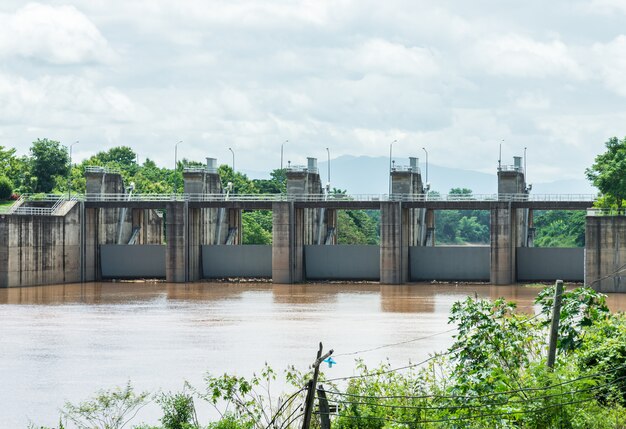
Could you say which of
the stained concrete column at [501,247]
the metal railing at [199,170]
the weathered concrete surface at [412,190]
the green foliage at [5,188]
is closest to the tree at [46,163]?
the green foliage at [5,188]

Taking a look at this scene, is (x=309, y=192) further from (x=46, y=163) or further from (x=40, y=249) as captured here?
(x=46, y=163)

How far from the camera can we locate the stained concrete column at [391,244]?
71.5 metres

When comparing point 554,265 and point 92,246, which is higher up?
point 92,246

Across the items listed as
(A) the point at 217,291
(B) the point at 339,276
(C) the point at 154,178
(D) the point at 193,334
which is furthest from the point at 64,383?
(C) the point at 154,178

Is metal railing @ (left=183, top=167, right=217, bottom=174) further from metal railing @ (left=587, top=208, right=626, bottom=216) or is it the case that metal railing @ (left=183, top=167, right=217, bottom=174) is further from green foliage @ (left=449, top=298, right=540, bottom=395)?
green foliage @ (left=449, top=298, right=540, bottom=395)

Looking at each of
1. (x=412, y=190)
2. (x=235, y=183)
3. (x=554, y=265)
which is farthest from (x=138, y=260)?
(x=235, y=183)

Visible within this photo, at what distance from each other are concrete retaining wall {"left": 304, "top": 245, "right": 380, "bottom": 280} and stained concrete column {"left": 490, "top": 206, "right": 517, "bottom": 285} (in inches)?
350

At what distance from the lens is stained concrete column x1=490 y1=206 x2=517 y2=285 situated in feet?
229

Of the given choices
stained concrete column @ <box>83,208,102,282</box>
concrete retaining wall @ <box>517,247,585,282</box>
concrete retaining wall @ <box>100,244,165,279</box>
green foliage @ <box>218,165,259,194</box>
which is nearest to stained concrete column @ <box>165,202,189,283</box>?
concrete retaining wall @ <box>100,244,165,279</box>

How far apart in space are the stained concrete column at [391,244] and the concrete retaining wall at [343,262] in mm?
2864

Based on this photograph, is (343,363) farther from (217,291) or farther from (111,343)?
(217,291)

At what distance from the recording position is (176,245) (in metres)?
74.4

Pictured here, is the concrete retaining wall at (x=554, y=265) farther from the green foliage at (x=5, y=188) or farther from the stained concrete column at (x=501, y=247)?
the green foliage at (x=5, y=188)

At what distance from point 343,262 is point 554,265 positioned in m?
14.9
